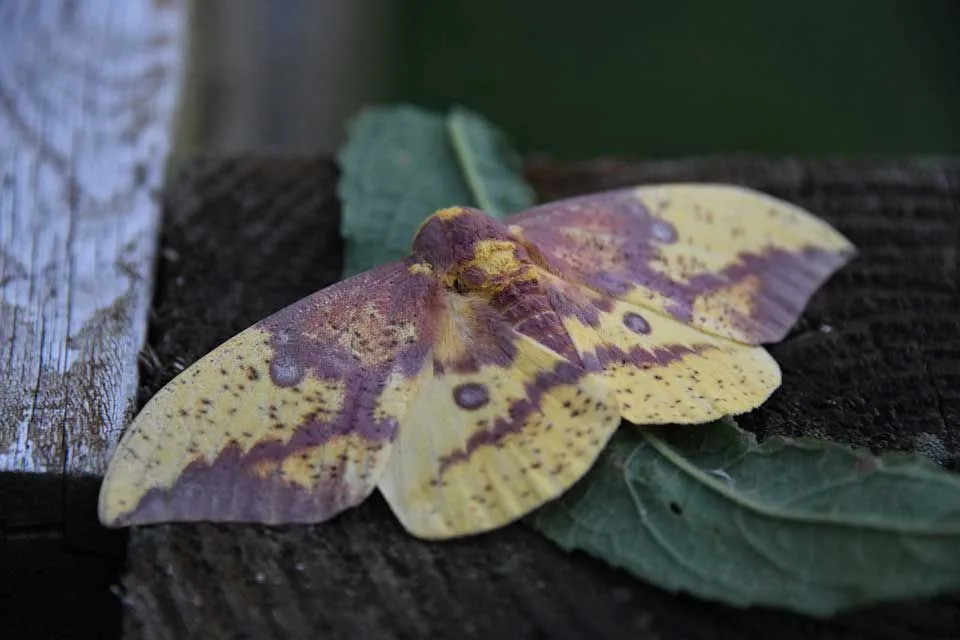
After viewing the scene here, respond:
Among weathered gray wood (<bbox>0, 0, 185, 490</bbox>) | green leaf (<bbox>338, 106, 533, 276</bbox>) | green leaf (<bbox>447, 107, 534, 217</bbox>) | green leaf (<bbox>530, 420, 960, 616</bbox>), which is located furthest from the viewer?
green leaf (<bbox>447, 107, 534, 217</bbox>)

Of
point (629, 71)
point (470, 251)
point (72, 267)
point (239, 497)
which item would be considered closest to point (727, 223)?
point (470, 251)

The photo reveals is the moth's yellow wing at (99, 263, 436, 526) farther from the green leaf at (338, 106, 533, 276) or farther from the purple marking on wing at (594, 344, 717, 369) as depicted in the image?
the green leaf at (338, 106, 533, 276)

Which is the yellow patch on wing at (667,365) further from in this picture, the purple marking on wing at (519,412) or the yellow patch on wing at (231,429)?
the yellow patch on wing at (231,429)

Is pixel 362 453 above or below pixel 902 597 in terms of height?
below

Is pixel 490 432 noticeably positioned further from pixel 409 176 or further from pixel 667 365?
pixel 409 176

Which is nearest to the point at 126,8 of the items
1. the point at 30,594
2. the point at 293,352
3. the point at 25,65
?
the point at 25,65

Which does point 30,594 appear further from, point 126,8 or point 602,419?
point 126,8

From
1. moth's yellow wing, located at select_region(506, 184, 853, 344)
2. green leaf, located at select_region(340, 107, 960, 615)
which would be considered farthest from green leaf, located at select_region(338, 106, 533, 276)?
green leaf, located at select_region(340, 107, 960, 615)

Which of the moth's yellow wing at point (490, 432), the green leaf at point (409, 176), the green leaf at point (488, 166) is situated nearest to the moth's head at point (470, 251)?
the moth's yellow wing at point (490, 432)
